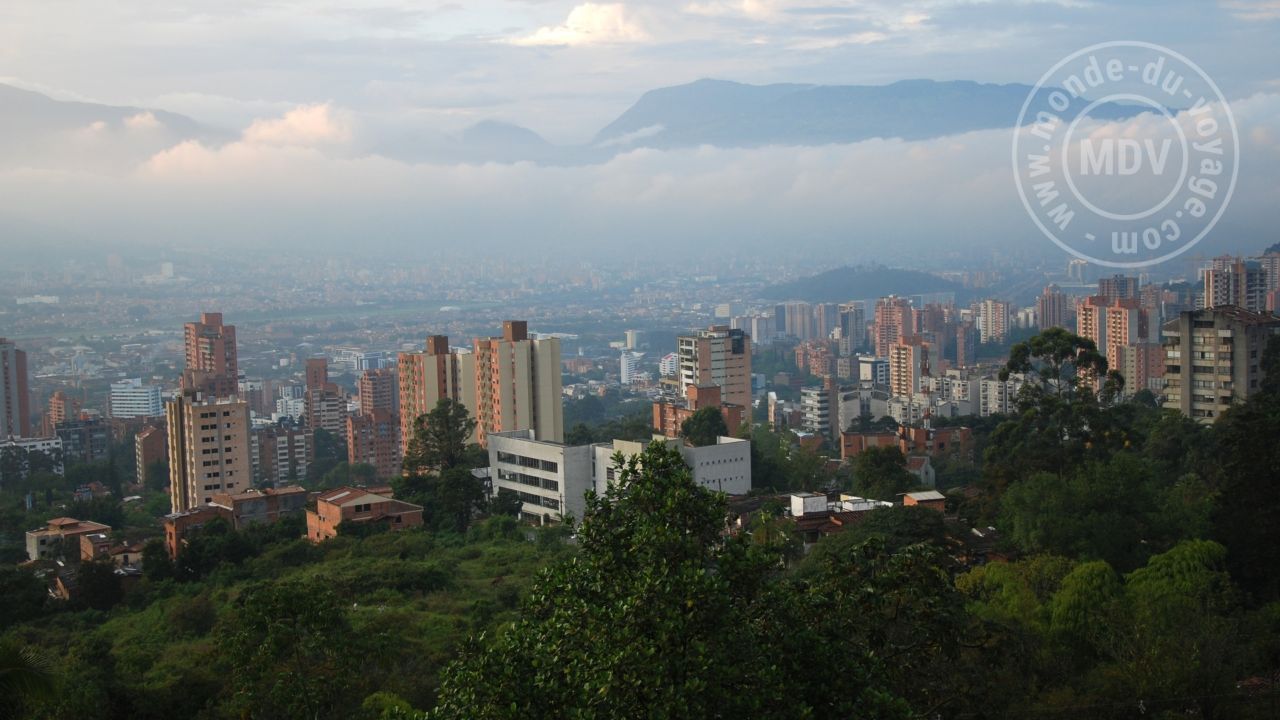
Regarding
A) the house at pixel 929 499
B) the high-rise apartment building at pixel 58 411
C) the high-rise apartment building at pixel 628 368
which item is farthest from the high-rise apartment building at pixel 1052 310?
the house at pixel 929 499

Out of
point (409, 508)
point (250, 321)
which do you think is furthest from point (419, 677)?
point (250, 321)

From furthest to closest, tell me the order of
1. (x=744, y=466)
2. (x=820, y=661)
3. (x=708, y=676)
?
(x=744, y=466) → (x=820, y=661) → (x=708, y=676)

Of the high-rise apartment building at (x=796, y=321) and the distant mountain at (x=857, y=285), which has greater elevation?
the distant mountain at (x=857, y=285)

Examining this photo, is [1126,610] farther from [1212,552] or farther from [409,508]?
[409,508]

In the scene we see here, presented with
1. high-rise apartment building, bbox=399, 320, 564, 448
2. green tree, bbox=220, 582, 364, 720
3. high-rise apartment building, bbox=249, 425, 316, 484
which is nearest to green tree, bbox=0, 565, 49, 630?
green tree, bbox=220, 582, 364, 720

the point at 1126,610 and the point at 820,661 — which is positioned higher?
the point at 820,661

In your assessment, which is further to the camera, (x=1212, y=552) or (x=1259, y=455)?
(x=1259, y=455)

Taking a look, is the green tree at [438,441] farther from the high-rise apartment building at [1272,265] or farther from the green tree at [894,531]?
the high-rise apartment building at [1272,265]
